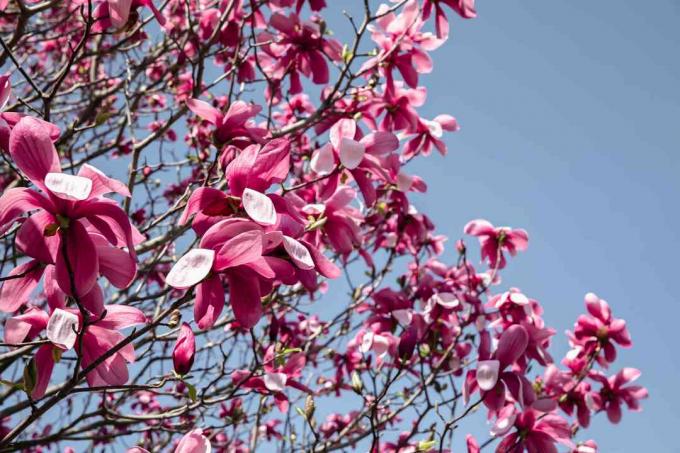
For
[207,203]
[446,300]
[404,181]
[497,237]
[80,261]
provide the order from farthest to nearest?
[497,237], [446,300], [404,181], [207,203], [80,261]

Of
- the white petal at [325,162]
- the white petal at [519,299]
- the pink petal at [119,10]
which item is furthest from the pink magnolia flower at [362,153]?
the white petal at [519,299]

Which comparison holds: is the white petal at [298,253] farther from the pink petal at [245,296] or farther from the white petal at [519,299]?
the white petal at [519,299]

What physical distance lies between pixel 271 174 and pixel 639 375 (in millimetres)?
2818

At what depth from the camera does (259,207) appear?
103cm

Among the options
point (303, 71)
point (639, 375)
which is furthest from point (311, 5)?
point (639, 375)

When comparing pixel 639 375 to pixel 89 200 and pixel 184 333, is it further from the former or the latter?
pixel 89 200

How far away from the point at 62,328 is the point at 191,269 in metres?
0.33

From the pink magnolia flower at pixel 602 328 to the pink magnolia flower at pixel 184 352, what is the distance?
Result: 2344 millimetres

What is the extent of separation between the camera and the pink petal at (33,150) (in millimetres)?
959

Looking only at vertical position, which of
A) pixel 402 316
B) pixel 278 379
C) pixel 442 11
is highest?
pixel 442 11

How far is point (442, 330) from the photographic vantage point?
3043mm

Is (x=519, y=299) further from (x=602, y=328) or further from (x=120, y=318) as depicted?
(x=120, y=318)

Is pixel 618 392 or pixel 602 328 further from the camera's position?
pixel 618 392

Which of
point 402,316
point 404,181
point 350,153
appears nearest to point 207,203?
point 350,153
